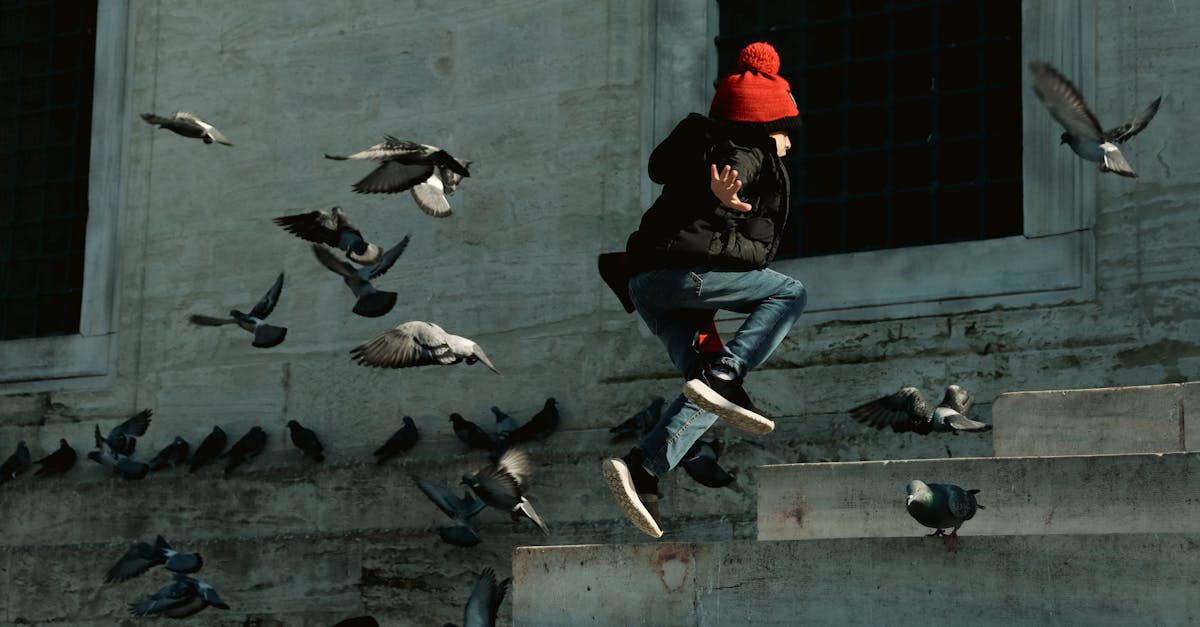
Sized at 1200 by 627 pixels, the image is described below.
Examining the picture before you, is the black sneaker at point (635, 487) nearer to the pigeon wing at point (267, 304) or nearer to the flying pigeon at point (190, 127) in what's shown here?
the pigeon wing at point (267, 304)

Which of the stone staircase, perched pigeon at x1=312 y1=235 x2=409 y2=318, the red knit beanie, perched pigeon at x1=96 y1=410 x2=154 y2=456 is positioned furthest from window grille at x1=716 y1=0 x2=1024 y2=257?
perched pigeon at x1=96 y1=410 x2=154 y2=456

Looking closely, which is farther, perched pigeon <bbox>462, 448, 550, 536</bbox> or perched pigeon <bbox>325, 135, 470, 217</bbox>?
perched pigeon <bbox>325, 135, 470, 217</bbox>

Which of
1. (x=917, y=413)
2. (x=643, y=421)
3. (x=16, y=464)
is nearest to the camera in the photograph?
(x=917, y=413)

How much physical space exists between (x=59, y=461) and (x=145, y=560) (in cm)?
143

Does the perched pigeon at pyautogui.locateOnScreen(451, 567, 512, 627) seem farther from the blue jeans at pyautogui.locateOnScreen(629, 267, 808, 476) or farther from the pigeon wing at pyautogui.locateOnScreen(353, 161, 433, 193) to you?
the blue jeans at pyautogui.locateOnScreen(629, 267, 808, 476)

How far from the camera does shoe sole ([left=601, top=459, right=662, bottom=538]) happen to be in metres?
7.44

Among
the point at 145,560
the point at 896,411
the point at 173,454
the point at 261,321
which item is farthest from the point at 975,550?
the point at 173,454

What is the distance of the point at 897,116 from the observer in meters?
11.7

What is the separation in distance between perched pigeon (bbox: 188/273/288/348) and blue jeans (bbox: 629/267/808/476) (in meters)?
5.30

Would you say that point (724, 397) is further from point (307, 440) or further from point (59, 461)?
point (59, 461)

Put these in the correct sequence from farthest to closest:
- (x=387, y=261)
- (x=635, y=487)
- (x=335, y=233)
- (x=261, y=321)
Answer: (x=261, y=321), (x=387, y=261), (x=335, y=233), (x=635, y=487)

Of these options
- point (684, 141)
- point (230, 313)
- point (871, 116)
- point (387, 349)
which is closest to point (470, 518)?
point (387, 349)

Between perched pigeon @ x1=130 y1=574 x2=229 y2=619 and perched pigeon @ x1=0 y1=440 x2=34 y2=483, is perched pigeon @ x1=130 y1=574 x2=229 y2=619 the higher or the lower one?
the lower one

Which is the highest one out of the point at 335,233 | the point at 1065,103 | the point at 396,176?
the point at 1065,103
